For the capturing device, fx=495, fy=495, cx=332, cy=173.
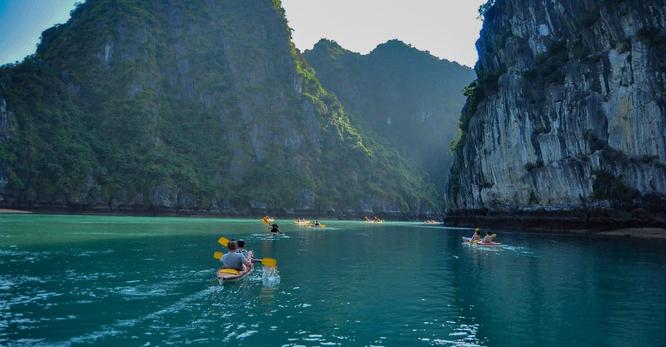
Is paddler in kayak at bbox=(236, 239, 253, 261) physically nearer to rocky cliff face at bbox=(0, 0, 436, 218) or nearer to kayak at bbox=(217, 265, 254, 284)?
kayak at bbox=(217, 265, 254, 284)

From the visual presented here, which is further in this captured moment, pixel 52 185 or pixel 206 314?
pixel 52 185

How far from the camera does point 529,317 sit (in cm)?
1494

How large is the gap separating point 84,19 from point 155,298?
162 metres

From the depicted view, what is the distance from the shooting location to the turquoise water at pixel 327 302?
1223 centimetres

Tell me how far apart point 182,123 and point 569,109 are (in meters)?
118

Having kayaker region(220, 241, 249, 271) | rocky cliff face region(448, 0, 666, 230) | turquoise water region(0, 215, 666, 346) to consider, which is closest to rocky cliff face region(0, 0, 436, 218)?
rocky cliff face region(448, 0, 666, 230)

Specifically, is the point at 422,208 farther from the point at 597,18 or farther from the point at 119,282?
the point at 119,282

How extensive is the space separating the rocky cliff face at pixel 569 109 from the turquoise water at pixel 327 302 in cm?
3114

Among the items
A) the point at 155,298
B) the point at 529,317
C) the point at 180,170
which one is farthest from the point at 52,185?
the point at 529,317

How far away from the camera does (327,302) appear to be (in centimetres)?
1647

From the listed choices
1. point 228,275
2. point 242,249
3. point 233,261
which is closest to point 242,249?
point 242,249

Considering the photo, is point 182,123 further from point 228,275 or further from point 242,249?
point 228,275

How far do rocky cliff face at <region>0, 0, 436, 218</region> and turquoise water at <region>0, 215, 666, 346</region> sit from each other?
95.1 m

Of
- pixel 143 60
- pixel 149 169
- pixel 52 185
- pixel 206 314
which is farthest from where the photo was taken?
pixel 143 60
